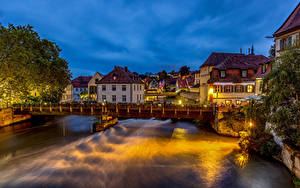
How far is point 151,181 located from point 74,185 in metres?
6.43

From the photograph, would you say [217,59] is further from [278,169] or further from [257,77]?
[278,169]

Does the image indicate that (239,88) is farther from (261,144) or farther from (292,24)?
(261,144)

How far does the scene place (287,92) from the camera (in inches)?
425

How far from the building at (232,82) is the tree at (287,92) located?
16337 millimetres

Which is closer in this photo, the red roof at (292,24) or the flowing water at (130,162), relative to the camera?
the flowing water at (130,162)

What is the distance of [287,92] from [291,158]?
18.7ft

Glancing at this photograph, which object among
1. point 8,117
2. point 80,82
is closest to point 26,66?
point 8,117

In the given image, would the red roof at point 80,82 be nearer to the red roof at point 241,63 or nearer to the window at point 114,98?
the window at point 114,98

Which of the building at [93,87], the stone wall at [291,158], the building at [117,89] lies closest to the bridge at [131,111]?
the stone wall at [291,158]

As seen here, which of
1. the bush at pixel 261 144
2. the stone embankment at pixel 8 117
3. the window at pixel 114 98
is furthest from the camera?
the window at pixel 114 98

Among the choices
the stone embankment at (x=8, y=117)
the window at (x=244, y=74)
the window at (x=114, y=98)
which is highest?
the window at (x=244, y=74)

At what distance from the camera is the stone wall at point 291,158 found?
11.3m

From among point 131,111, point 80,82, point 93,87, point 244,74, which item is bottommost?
point 131,111

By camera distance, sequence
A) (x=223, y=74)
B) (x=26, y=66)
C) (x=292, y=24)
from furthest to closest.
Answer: (x=223, y=74), (x=26, y=66), (x=292, y=24)
